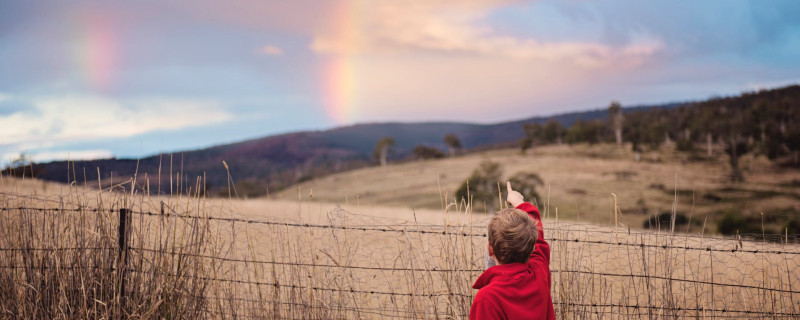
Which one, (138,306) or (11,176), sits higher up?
(11,176)

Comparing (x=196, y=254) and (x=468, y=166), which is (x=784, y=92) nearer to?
(x=468, y=166)

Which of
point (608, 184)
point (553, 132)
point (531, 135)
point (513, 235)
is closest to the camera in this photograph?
point (513, 235)

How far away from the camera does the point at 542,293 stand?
277 centimetres

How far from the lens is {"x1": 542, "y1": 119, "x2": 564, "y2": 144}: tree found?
78.8 meters

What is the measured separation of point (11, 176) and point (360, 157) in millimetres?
79399

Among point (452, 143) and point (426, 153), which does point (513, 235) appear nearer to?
point (426, 153)

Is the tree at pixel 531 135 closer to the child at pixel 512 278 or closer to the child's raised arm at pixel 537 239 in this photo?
the child's raised arm at pixel 537 239

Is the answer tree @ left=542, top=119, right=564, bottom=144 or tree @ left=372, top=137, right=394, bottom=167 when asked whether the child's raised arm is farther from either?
tree @ left=542, top=119, right=564, bottom=144

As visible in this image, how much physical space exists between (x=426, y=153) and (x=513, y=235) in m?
75.6

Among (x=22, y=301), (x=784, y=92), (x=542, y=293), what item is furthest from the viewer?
(x=784, y=92)

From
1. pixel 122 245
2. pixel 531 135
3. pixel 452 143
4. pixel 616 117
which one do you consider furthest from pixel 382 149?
pixel 122 245

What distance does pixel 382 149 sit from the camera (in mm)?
77875

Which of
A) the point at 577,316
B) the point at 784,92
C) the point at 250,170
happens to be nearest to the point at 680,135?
the point at 784,92

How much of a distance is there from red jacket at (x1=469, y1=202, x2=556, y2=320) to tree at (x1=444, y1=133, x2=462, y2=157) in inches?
3055
